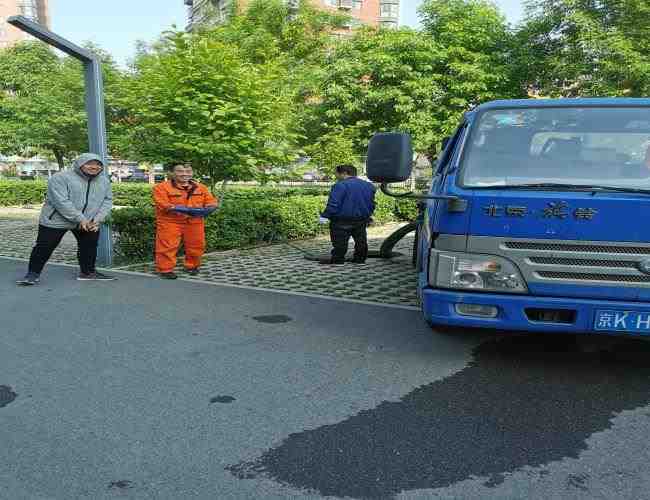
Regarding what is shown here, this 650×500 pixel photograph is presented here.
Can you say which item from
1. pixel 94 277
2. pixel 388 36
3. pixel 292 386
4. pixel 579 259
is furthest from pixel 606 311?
pixel 388 36

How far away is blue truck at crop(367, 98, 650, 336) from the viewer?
12.3 feet

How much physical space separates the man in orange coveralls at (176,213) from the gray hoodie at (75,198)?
2.21ft

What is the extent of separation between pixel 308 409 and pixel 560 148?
2560mm

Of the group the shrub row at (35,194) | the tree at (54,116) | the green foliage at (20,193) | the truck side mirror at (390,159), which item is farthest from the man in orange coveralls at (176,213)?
the green foliage at (20,193)

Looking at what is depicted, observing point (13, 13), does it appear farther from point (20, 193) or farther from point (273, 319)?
point (273, 319)

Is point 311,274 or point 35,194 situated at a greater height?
point 311,274

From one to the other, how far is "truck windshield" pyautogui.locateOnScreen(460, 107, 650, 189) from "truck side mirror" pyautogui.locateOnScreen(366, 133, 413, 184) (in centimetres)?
42

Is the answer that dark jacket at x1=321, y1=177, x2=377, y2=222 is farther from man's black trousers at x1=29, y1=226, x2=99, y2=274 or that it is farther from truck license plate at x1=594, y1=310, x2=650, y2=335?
truck license plate at x1=594, y1=310, x2=650, y2=335

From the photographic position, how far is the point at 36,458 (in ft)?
9.75

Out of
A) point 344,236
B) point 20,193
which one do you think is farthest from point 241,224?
point 20,193

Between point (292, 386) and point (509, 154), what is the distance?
7.43 ft

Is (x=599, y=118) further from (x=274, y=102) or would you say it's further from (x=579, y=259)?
(x=274, y=102)

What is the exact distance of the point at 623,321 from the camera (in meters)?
3.80

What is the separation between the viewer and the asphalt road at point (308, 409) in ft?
9.20
